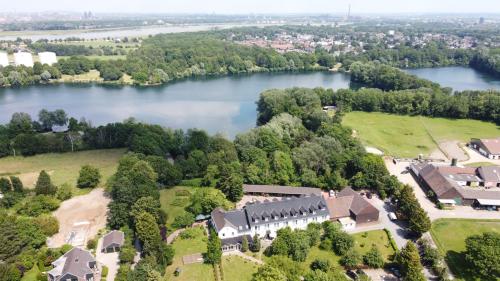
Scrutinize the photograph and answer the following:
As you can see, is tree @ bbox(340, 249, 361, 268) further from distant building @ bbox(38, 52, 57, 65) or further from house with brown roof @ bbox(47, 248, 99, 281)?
distant building @ bbox(38, 52, 57, 65)

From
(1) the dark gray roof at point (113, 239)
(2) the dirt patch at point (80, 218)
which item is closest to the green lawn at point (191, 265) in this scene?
(1) the dark gray roof at point (113, 239)

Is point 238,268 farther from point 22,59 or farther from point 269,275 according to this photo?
point 22,59

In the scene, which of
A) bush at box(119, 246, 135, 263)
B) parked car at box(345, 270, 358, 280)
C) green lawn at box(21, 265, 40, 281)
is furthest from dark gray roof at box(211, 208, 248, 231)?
green lawn at box(21, 265, 40, 281)

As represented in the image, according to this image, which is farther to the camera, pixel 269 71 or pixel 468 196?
pixel 269 71

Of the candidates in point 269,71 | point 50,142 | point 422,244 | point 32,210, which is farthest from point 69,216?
point 269,71

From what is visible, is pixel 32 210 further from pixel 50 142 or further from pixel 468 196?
pixel 468 196
